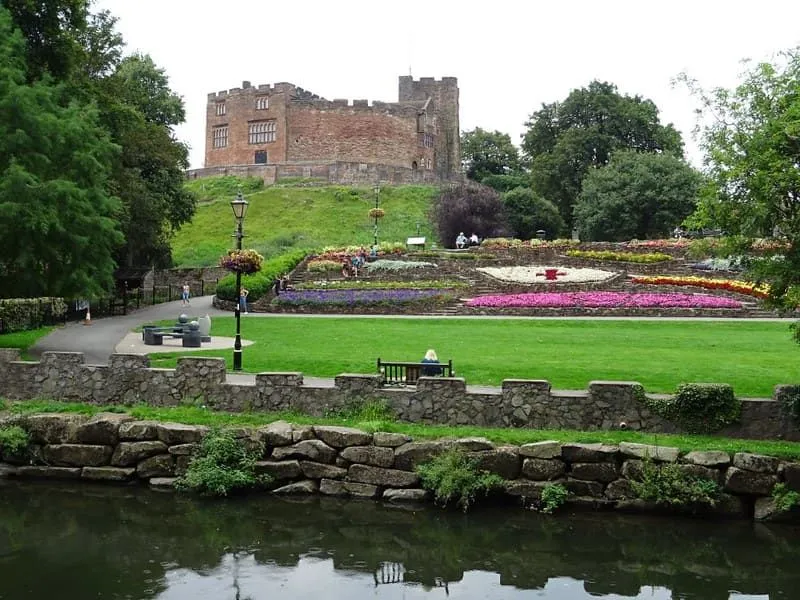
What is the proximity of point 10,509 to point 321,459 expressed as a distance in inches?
193

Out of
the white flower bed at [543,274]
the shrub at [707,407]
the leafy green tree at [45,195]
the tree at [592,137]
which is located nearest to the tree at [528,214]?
the tree at [592,137]

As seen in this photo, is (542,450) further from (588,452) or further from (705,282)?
(705,282)

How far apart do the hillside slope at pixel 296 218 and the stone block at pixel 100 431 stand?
3684 centimetres

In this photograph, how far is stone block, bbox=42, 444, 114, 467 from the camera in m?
15.1

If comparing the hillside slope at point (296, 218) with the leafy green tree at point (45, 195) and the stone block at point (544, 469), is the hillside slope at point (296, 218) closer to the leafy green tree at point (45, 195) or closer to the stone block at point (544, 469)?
the leafy green tree at point (45, 195)

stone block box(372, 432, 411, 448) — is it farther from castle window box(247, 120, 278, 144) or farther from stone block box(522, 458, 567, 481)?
castle window box(247, 120, 278, 144)

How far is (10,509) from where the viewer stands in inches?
528

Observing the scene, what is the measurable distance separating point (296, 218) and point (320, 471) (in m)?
50.6

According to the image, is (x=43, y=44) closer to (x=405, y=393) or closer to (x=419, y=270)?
(x=405, y=393)

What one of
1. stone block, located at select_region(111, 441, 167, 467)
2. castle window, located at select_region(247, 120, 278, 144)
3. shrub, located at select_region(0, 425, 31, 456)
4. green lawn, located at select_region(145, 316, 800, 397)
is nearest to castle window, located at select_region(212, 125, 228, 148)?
castle window, located at select_region(247, 120, 278, 144)

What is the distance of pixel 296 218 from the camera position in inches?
2502

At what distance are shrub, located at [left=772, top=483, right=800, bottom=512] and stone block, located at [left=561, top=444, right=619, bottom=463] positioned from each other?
2.30 m

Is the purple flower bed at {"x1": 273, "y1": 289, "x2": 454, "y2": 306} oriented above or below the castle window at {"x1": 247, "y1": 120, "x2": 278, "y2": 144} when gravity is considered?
below

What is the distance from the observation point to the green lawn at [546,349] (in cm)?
1734
